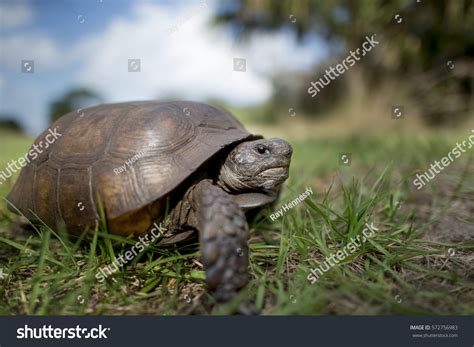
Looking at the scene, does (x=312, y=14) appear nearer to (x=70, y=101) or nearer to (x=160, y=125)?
(x=70, y=101)

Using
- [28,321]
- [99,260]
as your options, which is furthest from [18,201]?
[28,321]

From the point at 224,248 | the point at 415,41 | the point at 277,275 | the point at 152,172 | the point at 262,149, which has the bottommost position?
the point at 277,275

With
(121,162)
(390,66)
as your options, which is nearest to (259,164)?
(121,162)

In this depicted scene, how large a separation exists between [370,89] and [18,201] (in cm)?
1118

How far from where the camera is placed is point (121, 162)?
197 centimetres

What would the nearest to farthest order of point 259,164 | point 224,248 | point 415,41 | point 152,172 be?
point 224,248 < point 152,172 < point 259,164 < point 415,41

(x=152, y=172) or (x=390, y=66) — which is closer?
(x=152, y=172)

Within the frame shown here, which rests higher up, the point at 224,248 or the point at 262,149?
the point at 262,149

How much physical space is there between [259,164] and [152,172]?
65 centimetres

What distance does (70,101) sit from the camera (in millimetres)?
16906

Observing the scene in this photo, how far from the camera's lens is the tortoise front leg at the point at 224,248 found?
60.4 inches

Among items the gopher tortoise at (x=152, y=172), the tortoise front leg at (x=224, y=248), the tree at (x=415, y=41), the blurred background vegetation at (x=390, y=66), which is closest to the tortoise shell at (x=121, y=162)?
the gopher tortoise at (x=152, y=172)

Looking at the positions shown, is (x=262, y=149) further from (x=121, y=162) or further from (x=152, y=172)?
(x=121, y=162)

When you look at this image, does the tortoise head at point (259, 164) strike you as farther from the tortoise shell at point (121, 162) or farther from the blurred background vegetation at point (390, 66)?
the blurred background vegetation at point (390, 66)
